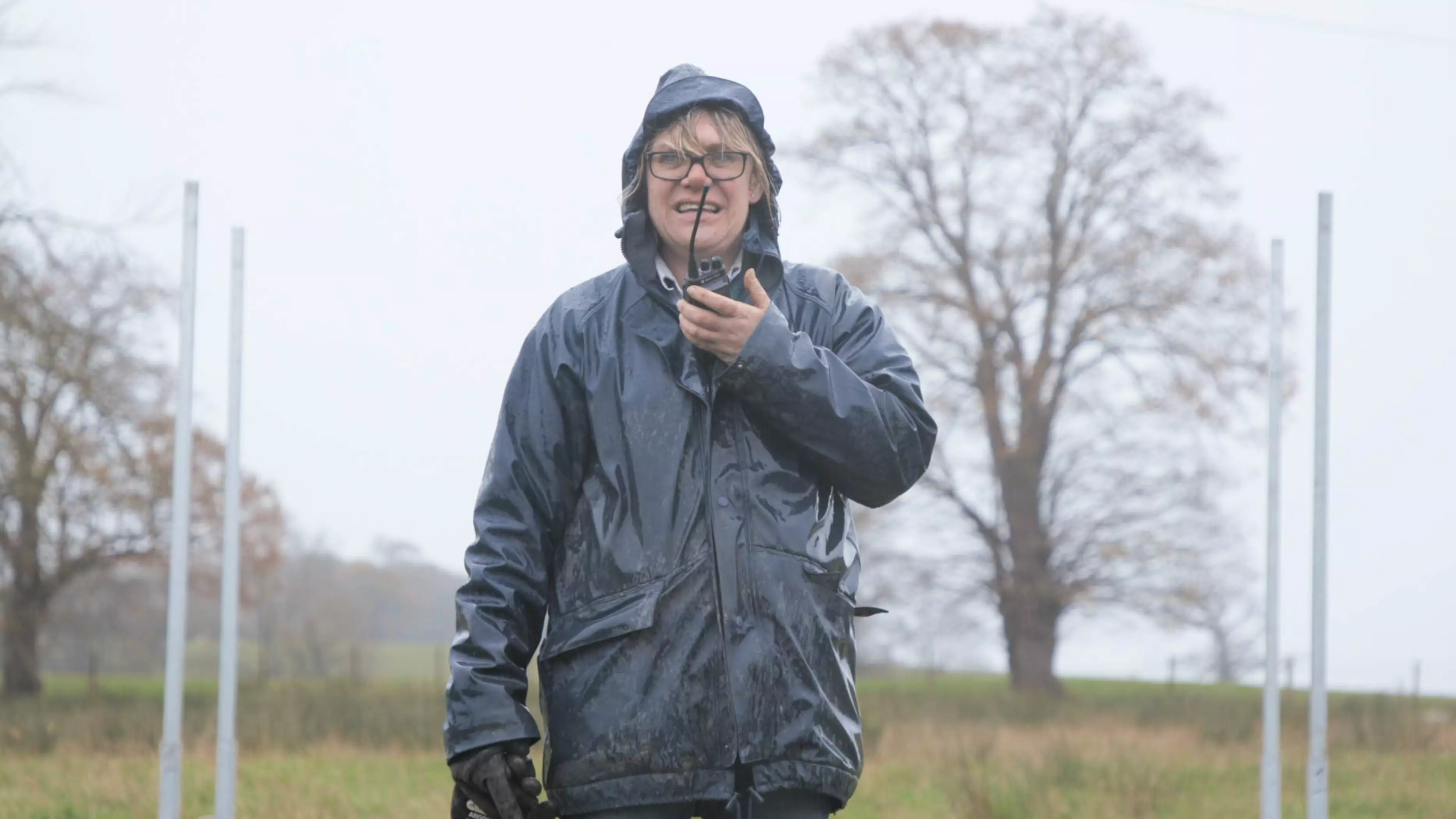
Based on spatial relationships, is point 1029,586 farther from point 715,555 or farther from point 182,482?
point 715,555

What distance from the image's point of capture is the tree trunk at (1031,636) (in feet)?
67.2

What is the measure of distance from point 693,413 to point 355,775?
28.8 feet

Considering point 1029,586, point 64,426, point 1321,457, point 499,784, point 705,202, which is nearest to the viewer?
point 499,784

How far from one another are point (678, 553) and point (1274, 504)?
986 cm

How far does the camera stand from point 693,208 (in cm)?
237

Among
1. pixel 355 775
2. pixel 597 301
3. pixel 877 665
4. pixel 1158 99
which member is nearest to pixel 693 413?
pixel 597 301

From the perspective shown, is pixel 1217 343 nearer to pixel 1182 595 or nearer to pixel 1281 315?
pixel 1182 595

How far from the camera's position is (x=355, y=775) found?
10.5 meters

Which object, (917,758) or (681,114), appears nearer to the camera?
(681,114)

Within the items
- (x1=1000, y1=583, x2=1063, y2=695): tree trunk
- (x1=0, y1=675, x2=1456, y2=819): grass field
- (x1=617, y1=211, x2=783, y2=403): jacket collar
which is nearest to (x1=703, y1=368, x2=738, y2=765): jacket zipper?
(x1=617, y1=211, x2=783, y2=403): jacket collar

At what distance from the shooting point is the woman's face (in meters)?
2.36

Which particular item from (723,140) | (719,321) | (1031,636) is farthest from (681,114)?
(1031,636)

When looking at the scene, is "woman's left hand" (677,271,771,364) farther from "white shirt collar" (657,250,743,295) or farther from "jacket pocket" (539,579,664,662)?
"jacket pocket" (539,579,664,662)

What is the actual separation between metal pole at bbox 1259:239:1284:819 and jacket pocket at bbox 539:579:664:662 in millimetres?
8771
